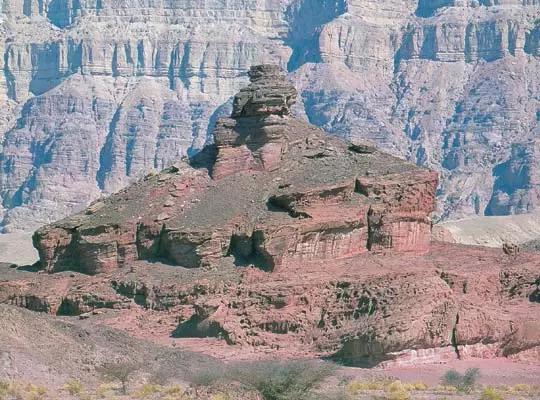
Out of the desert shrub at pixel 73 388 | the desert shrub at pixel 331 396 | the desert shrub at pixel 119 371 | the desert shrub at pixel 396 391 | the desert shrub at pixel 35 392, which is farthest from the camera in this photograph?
the desert shrub at pixel 119 371

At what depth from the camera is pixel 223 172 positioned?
79250 mm

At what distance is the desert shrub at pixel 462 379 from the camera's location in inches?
2515

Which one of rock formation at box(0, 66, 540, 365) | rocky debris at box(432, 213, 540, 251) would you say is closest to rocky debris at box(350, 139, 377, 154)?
rock formation at box(0, 66, 540, 365)

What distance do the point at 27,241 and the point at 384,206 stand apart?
11580 cm

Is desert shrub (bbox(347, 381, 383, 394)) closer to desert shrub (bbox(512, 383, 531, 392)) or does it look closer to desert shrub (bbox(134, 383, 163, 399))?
desert shrub (bbox(512, 383, 531, 392))

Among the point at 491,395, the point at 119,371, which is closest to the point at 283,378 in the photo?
the point at 119,371

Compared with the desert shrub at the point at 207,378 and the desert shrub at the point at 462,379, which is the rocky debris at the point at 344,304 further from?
the desert shrub at the point at 207,378

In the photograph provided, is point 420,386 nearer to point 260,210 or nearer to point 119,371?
point 119,371

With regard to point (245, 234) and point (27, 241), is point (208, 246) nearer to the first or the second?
point (245, 234)

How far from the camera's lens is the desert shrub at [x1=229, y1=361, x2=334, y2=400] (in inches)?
2290

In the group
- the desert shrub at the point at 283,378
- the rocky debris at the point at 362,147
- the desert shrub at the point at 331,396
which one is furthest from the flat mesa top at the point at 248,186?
the desert shrub at the point at 331,396

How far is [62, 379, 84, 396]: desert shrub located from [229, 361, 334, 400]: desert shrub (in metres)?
4.15

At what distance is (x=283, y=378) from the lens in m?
58.7

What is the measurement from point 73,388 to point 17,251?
12027cm
